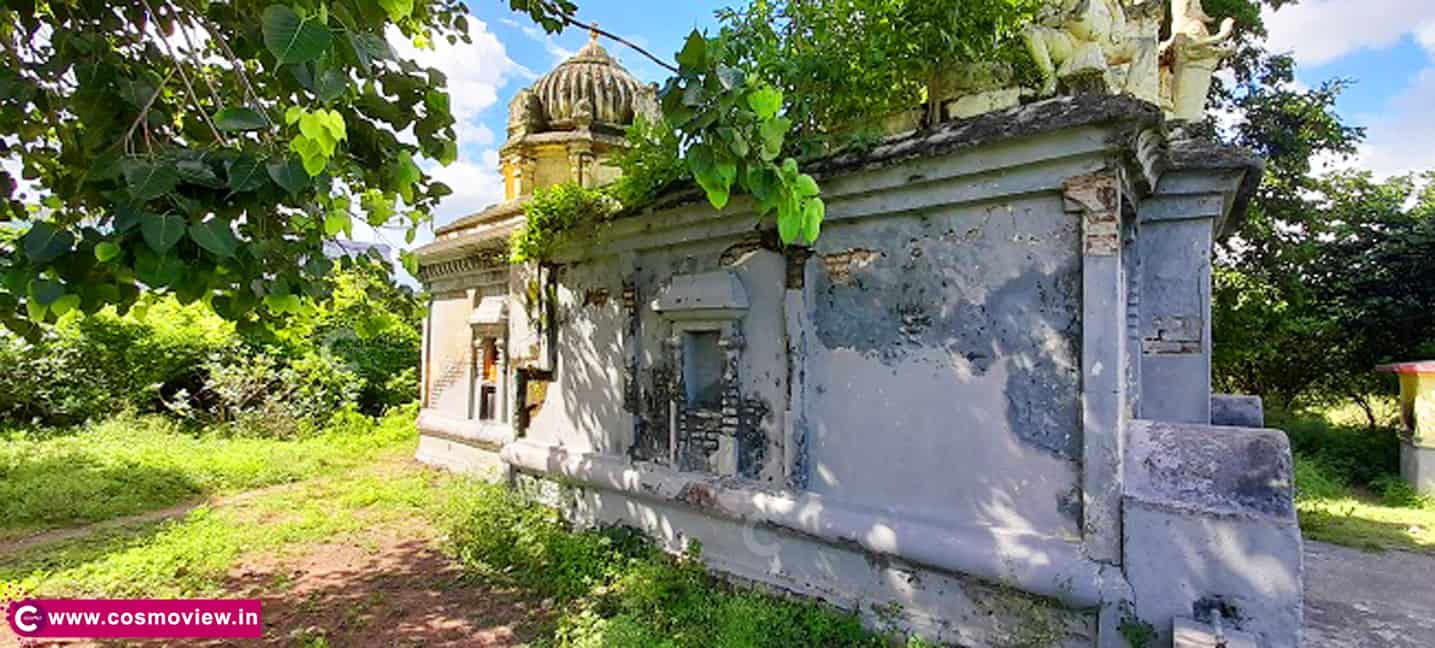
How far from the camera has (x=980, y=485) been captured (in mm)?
3713

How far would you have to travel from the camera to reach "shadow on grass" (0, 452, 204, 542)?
701cm

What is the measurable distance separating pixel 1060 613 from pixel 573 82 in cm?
758

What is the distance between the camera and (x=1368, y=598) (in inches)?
185

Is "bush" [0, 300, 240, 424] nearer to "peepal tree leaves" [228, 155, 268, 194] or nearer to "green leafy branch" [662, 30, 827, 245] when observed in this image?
"peepal tree leaves" [228, 155, 268, 194]

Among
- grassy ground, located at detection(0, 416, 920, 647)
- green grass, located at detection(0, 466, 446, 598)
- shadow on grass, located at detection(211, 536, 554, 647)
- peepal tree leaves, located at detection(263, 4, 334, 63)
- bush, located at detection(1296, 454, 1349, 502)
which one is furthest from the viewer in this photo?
bush, located at detection(1296, 454, 1349, 502)

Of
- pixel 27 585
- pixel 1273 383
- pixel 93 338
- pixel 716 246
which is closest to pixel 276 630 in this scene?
pixel 27 585

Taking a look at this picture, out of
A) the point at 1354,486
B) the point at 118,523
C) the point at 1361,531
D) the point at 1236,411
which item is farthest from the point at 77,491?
the point at 1354,486

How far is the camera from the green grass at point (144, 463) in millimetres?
7266

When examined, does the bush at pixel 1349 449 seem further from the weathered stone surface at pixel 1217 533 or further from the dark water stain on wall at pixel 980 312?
the dark water stain on wall at pixel 980 312

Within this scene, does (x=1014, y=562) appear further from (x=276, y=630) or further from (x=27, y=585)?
(x=27, y=585)

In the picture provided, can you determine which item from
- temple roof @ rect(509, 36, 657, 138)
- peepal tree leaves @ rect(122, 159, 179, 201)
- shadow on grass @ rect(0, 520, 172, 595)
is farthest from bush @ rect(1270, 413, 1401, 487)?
shadow on grass @ rect(0, 520, 172, 595)

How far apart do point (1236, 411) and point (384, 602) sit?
272 inches

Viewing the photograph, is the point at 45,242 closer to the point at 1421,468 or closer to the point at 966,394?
the point at 966,394

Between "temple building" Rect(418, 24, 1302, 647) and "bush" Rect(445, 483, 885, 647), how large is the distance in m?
0.19
